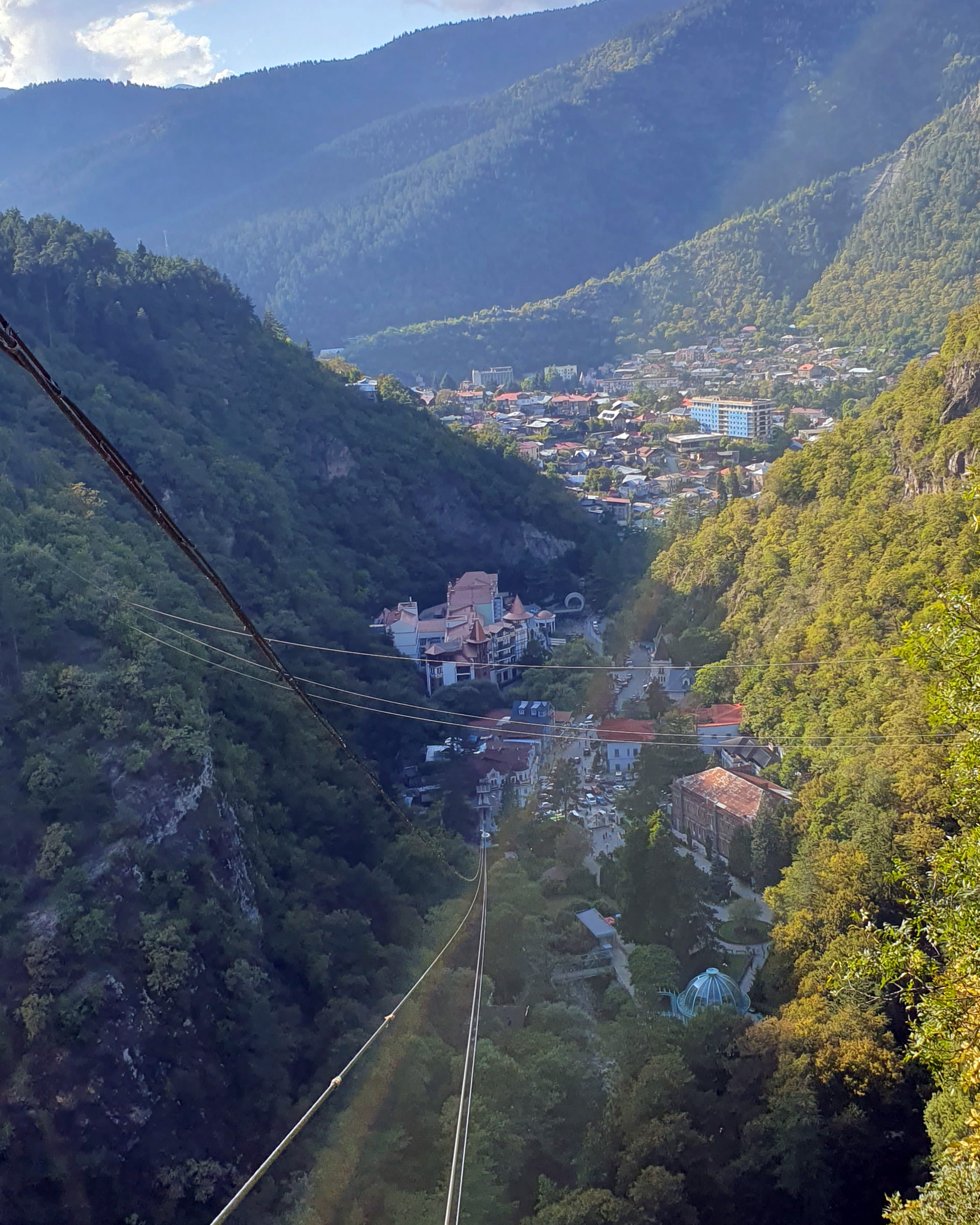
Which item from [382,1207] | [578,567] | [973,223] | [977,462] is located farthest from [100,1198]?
[973,223]

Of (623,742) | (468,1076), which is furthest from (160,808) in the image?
(623,742)

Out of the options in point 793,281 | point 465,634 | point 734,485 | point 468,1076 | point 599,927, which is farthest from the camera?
point 793,281

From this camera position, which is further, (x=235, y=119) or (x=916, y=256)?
(x=235, y=119)

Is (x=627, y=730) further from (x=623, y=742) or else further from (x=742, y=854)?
(x=742, y=854)

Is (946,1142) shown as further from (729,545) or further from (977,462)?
(729,545)

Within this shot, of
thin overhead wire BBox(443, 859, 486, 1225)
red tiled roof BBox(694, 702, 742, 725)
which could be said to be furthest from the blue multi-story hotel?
thin overhead wire BBox(443, 859, 486, 1225)
